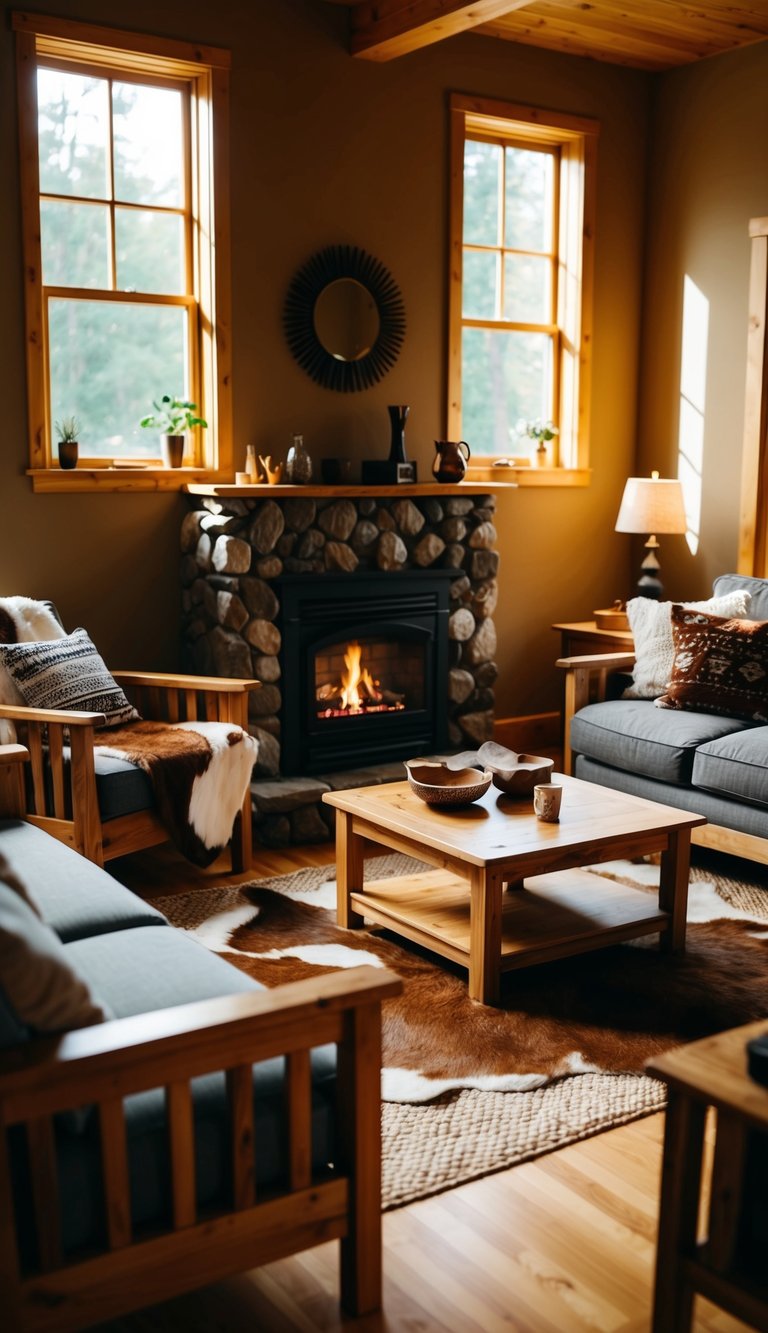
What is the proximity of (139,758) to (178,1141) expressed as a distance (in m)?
2.18

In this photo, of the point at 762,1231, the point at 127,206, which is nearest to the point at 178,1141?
the point at 762,1231

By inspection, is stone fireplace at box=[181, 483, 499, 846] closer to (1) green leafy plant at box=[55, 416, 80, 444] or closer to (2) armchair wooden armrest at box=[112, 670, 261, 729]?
(2) armchair wooden armrest at box=[112, 670, 261, 729]

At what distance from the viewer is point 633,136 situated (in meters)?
6.05

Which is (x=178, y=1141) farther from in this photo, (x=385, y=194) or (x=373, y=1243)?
(x=385, y=194)

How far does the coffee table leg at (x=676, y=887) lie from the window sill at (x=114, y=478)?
2.39m

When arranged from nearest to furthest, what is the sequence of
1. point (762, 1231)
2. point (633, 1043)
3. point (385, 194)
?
1. point (762, 1231)
2. point (633, 1043)
3. point (385, 194)

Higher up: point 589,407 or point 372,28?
point 372,28

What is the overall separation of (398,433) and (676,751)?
1810 millimetres

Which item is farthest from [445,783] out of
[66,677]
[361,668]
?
[361,668]

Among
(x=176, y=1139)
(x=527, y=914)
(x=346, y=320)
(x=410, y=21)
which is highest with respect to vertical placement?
(x=410, y=21)

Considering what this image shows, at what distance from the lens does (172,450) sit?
15.9 ft

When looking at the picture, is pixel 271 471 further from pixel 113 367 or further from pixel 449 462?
pixel 449 462

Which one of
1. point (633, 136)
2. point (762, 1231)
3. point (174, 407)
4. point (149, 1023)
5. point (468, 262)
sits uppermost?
point (633, 136)

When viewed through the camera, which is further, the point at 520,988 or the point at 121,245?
the point at 121,245
